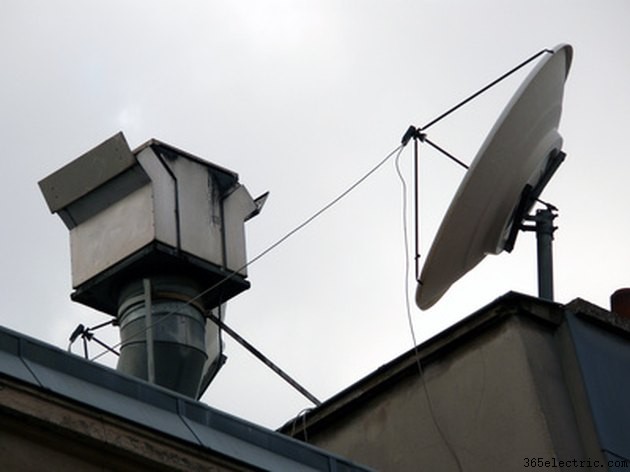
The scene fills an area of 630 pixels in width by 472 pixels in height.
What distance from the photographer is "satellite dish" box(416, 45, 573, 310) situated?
15.3 meters

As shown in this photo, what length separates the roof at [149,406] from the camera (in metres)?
11.9

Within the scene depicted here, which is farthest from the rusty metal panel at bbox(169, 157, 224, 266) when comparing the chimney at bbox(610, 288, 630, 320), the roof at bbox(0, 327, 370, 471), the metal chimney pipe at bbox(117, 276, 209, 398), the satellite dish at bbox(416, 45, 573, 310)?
the roof at bbox(0, 327, 370, 471)

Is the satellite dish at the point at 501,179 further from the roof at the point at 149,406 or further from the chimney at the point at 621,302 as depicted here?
the roof at the point at 149,406

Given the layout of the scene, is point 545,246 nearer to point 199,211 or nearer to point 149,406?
point 199,211

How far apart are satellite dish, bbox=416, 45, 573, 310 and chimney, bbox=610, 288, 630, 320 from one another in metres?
0.99

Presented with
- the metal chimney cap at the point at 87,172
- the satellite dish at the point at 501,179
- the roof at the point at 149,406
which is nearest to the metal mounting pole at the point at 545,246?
the satellite dish at the point at 501,179

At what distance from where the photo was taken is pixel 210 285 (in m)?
18.6

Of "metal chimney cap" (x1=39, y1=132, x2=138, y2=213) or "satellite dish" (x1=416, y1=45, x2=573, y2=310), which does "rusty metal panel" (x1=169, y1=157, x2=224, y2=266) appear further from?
"satellite dish" (x1=416, y1=45, x2=573, y2=310)

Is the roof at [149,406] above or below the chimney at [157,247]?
below

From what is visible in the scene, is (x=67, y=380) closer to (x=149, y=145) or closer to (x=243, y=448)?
(x=243, y=448)

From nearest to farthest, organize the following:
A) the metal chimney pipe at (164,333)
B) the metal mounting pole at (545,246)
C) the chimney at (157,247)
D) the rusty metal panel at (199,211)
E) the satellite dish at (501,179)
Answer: the satellite dish at (501,179), the metal mounting pole at (545,246), the metal chimney pipe at (164,333), the chimney at (157,247), the rusty metal panel at (199,211)

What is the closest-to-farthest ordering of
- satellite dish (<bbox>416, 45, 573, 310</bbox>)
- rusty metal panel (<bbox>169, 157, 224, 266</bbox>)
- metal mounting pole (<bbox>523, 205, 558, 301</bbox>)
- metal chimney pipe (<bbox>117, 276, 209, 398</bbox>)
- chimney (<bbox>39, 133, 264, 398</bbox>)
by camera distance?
satellite dish (<bbox>416, 45, 573, 310</bbox>), metal mounting pole (<bbox>523, 205, 558, 301</bbox>), metal chimney pipe (<bbox>117, 276, 209, 398</bbox>), chimney (<bbox>39, 133, 264, 398</bbox>), rusty metal panel (<bbox>169, 157, 224, 266</bbox>)

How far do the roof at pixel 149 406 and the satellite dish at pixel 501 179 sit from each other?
2.49m

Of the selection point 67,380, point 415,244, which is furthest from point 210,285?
point 67,380
